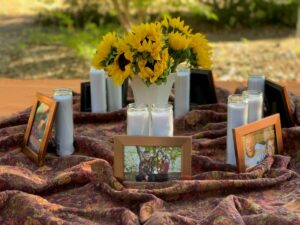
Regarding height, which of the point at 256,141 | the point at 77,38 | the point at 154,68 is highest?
the point at 154,68

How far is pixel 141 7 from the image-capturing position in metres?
5.47

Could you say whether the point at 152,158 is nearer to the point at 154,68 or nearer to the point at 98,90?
the point at 154,68

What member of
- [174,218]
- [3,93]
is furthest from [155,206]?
[3,93]

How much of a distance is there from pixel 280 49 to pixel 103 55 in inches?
164

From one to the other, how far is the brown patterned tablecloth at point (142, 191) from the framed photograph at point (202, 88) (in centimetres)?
34

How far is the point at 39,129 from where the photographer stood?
169 centimetres

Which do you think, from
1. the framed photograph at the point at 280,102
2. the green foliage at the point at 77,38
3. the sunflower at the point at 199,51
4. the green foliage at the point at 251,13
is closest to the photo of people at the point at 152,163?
the sunflower at the point at 199,51

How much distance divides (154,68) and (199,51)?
17 centimetres

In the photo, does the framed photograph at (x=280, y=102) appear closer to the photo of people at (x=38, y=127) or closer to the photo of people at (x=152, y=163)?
the photo of people at (x=152, y=163)

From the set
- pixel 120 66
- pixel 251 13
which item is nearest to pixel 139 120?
pixel 120 66

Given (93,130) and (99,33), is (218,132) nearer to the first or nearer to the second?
(93,130)

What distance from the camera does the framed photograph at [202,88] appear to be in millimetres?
2102

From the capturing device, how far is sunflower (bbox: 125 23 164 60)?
158 centimetres

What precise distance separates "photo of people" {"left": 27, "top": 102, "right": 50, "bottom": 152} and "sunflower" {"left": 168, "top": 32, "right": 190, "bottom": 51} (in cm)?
35
